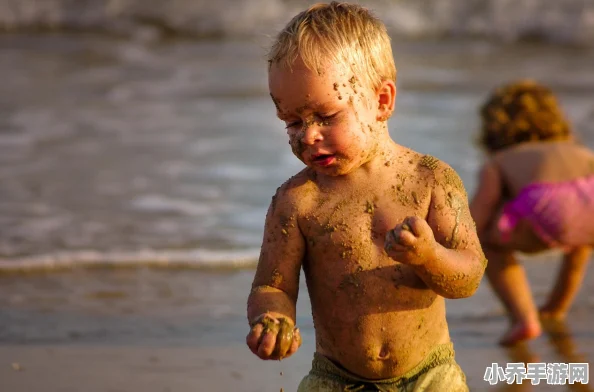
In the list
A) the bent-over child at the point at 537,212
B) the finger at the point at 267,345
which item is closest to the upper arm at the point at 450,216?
the finger at the point at 267,345

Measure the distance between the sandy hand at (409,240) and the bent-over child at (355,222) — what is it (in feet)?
0.43

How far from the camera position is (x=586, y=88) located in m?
10.6

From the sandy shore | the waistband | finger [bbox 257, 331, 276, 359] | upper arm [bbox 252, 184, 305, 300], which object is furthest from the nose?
the sandy shore

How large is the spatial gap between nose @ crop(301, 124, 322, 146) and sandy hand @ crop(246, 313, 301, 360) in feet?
1.43

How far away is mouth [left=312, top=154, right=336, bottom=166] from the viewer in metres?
2.63

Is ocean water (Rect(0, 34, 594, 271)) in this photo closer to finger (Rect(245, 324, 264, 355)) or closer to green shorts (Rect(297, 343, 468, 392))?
green shorts (Rect(297, 343, 468, 392))

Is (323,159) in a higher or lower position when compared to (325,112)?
lower

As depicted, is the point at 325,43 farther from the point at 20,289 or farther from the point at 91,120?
the point at 91,120

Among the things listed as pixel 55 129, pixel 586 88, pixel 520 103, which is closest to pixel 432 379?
pixel 520 103

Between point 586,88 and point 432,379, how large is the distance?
8337 millimetres

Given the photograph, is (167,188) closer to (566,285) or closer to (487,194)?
(487,194)

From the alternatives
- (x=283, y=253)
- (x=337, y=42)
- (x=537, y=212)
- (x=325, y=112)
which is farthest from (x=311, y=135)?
(x=537, y=212)

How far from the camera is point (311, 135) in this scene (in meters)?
2.58

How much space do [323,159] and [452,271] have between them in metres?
0.42
